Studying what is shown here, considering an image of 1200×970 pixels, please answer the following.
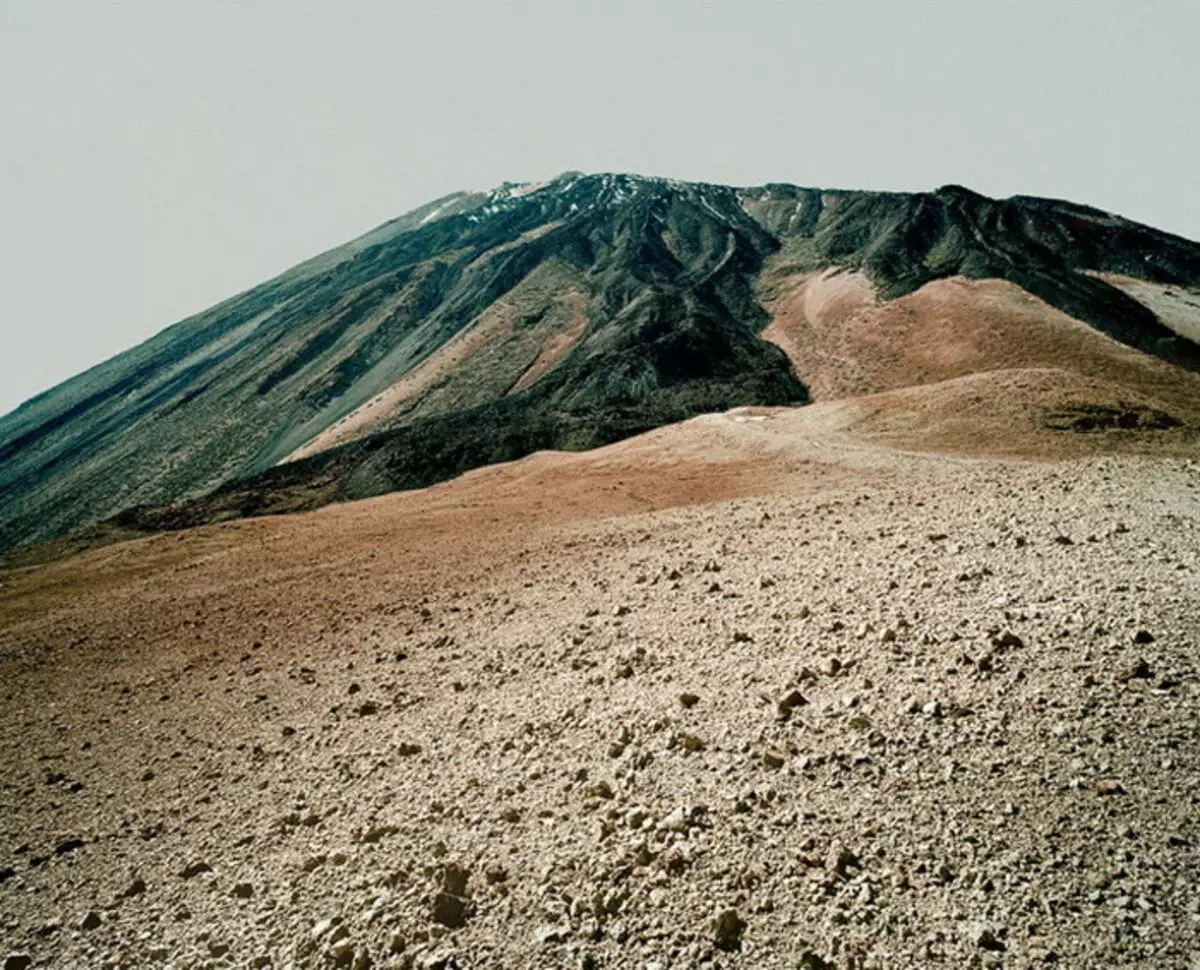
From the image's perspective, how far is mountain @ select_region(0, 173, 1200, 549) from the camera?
5738 cm

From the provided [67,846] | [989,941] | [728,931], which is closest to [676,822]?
[728,931]

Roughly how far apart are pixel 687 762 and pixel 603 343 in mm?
78253

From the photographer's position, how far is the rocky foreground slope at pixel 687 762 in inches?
225

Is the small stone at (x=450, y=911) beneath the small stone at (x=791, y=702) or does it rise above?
beneath

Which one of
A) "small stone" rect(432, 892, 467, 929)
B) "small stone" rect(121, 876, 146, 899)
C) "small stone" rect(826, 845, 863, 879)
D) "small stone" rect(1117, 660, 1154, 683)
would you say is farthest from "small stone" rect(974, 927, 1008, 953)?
"small stone" rect(121, 876, 146, 899)

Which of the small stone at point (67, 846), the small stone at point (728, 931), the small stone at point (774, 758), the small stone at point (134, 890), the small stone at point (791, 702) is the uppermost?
the small stone at point (791, 702)

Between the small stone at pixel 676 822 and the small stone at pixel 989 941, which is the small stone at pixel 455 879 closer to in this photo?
the small stone at pixel 676 822

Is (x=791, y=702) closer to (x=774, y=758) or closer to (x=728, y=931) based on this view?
(x=774, y=758)

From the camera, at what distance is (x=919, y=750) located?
7109 mm

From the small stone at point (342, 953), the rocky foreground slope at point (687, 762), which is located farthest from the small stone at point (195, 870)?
the small stone at point (342, 953)

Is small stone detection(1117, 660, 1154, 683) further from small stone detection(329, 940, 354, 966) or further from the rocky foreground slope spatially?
small stone detection(329, 940, 354, 966)

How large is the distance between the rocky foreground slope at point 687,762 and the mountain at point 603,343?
27.3 metres

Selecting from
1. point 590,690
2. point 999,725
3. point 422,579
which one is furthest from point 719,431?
point 999,725

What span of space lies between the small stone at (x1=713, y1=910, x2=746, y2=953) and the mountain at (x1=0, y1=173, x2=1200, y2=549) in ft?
114
